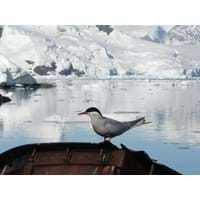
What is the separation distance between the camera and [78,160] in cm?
662

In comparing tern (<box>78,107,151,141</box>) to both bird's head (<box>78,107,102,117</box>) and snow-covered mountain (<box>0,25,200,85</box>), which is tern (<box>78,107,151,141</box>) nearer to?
bird's head (<box>78,107,102,117</box>)

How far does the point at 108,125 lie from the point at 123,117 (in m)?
0.11

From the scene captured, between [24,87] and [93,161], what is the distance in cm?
66

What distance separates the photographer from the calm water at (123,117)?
6641mm

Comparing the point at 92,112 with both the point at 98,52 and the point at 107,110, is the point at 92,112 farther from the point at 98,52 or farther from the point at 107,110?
the point at 98,52

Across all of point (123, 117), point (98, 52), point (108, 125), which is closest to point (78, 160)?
point (108, 125)

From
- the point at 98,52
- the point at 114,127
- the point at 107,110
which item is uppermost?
the point at 98,52

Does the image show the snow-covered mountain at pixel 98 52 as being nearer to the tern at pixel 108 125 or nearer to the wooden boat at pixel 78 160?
the tern at pixel 108 125

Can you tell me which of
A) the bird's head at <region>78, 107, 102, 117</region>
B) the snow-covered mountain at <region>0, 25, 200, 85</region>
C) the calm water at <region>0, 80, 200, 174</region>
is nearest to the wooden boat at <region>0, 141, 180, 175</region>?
the calm water at <region>0, 80, 200, 174</region>

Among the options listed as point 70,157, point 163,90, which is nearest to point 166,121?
→ point 163,90

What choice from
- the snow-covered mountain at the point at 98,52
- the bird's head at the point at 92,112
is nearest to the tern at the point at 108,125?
the bird's head at the point at 92,112

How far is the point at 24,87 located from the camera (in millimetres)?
6680

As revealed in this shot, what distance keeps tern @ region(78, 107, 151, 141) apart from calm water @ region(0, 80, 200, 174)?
0.11ft
